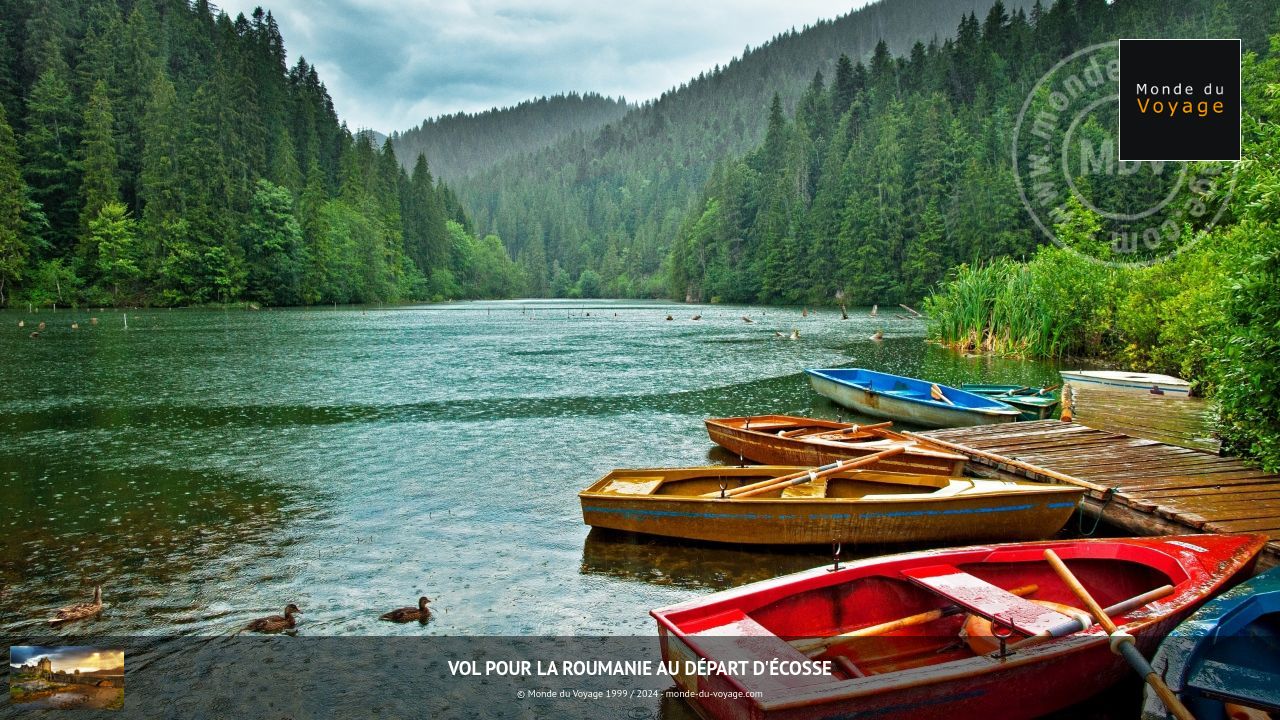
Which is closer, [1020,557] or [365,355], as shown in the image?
[1020,557]

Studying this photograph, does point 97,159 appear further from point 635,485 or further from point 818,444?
point 818,444

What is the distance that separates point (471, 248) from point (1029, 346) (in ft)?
455

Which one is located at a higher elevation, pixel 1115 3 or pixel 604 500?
pixel 1115 3

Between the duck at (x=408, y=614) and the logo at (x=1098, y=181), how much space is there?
34.8 m

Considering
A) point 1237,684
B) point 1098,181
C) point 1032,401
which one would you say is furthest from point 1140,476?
point 1098,181

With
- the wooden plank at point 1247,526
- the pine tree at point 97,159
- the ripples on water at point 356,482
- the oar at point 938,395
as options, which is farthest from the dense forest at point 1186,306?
the pine tree at point 97,159

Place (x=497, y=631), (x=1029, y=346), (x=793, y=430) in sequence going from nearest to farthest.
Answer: (x=497, y=631) → (x=793, y=430) → (x=1029, y=346)

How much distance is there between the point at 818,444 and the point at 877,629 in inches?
314

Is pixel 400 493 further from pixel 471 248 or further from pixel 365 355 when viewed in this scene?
pixel 471 248

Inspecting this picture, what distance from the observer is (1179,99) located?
17.4 meters

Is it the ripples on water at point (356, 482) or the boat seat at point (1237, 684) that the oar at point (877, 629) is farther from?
the ripples on water at point (356, 482)

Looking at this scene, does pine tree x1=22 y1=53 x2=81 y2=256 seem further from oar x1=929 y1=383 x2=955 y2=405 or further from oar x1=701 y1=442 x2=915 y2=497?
oar x1=701 y1=442 x2=915 y2=497

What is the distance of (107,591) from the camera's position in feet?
29.5

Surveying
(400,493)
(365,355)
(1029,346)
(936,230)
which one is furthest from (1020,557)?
(936,230)
